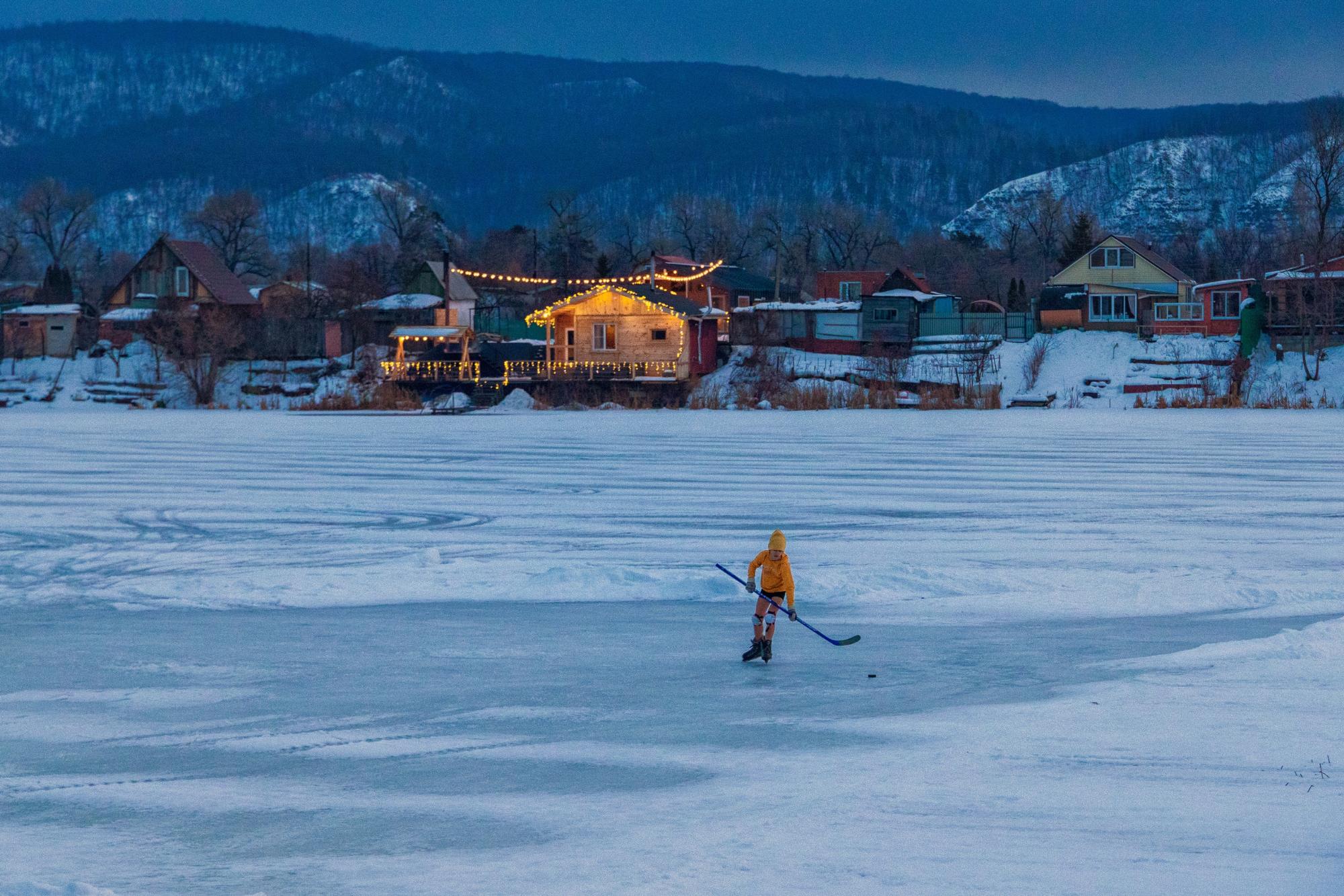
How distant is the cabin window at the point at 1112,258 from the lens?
70.1 m

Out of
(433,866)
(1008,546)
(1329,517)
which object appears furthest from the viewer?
(1329,517)

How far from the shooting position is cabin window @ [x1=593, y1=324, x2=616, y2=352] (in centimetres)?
6269

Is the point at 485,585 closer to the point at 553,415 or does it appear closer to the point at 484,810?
the point at 484,810

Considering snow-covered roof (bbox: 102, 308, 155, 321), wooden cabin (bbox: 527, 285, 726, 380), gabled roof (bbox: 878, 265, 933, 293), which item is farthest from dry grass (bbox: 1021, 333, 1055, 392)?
snow-covered roof (bbox: 102, 308, 155, 321)

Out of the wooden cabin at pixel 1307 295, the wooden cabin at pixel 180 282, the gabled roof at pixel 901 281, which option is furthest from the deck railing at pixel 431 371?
the wooden cabin at pixel 1307 295

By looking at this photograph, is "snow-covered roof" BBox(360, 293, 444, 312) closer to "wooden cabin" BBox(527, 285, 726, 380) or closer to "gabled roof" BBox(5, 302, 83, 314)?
"wooden cabin" BBox(527, 285, 726, 380)

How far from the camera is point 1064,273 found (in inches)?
2808

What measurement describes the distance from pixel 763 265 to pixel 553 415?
8275cm

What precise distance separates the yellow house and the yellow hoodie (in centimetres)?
6012

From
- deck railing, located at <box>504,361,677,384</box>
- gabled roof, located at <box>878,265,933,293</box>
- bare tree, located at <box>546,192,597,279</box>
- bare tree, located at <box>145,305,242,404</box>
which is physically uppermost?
bare tree, located at <box>546,192,597,279</box>

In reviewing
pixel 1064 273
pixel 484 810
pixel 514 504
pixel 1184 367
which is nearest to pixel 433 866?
pixel 484 810

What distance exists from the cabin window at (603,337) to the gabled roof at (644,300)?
1.41m

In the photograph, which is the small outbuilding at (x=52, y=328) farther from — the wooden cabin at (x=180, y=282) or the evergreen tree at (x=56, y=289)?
the evergreen tree at (x=56, y=289)

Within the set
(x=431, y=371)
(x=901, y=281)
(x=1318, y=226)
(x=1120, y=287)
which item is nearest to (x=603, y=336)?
(x=431, y=371)
